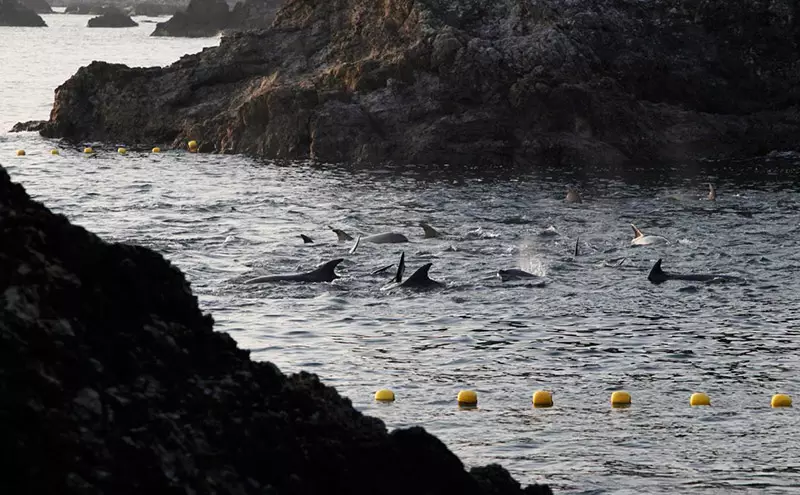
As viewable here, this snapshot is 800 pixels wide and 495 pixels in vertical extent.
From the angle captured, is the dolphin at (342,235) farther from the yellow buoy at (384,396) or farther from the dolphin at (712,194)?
the yellow buoy at (384,396)

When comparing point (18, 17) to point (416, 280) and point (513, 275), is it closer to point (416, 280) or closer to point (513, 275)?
point (513, 275)

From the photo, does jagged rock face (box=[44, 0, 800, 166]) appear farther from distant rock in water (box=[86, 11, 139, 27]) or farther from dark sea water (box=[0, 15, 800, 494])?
distant rock in water (box=[86, 11, 139, 27])

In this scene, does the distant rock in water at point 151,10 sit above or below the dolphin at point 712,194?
above

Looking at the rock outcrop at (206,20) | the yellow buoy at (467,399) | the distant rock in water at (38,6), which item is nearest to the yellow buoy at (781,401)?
the yellow buoy at (467,399)

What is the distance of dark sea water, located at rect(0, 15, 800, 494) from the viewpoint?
13.1 meters

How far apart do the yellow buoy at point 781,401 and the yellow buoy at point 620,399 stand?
60.1 inches

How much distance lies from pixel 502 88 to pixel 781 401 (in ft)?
66.8

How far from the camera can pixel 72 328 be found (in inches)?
280

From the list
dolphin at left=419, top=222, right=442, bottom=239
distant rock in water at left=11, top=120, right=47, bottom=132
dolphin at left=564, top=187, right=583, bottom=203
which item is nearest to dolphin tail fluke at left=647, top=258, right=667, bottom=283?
dolphin at left=419, top=222, right=442, bottom=239

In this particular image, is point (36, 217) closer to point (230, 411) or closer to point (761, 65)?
point (230, 411)

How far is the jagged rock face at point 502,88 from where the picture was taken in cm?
3322

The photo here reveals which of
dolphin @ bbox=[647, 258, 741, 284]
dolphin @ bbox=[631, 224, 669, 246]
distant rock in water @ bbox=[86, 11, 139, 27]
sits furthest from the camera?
distant rock in water @ bbox=[86, 11, 139, 27]

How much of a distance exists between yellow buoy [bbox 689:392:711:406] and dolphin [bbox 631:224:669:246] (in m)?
9.39

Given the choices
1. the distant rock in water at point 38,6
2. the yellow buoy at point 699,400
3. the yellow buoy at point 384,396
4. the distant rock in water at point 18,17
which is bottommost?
the yellow buoy at point 384,396
